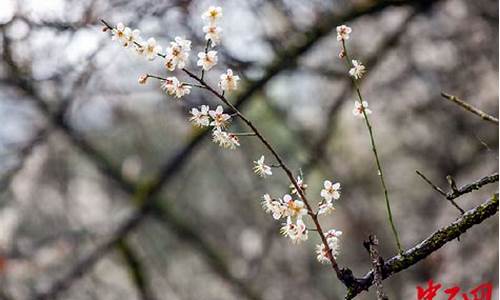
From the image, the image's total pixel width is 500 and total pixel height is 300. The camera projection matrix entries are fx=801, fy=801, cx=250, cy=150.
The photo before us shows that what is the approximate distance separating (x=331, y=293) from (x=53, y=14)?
133 inches

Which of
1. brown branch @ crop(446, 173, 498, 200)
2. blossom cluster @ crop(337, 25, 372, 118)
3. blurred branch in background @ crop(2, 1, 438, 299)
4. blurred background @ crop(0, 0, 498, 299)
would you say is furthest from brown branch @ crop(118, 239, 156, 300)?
brown branch @ crop(446, 173, 498, 200)

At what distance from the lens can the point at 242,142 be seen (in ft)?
17.6

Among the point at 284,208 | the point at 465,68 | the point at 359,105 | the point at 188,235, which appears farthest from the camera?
the point at 188,235

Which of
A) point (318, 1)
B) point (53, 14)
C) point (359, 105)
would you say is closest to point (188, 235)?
point (318, 1)

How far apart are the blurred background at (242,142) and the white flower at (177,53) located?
1.33m

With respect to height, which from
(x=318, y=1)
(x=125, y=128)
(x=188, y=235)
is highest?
(x=125, y=128)

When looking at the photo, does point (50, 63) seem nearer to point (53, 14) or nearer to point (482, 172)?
point (53, 14)

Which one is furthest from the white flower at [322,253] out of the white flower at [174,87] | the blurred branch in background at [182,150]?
the blurred branch in background at [182,150]

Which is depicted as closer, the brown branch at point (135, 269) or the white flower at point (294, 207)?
the white flower at point (294, 207)

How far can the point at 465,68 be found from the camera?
13.6 ft

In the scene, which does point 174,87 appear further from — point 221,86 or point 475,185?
point 475,185

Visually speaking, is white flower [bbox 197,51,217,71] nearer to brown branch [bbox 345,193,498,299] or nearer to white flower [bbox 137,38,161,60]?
white flower [bbox 137,38,161,60]

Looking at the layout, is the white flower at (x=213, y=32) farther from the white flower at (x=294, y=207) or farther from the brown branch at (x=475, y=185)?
the brown branch at (x=475, y=185)

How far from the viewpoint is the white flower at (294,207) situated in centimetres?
137
